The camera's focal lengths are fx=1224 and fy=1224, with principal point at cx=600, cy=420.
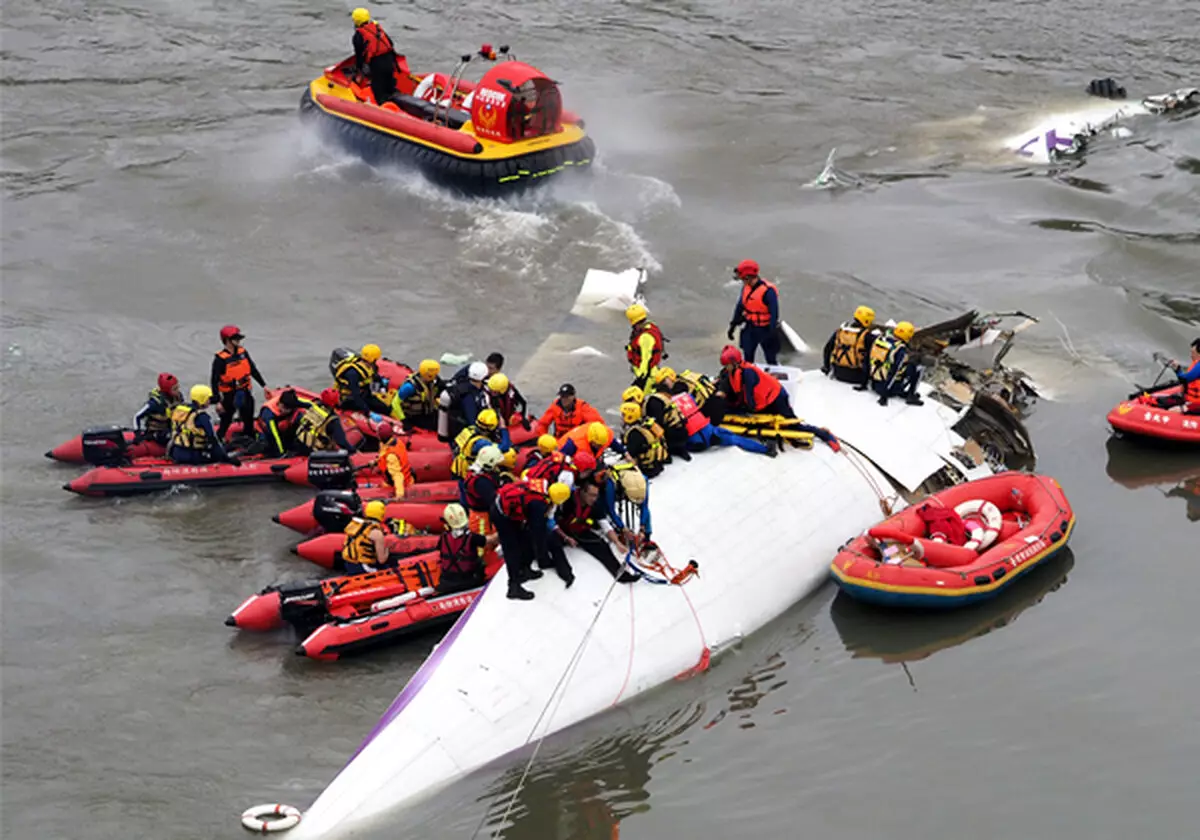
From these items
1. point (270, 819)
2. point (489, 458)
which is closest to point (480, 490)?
point (489, 458)

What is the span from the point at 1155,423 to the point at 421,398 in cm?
777

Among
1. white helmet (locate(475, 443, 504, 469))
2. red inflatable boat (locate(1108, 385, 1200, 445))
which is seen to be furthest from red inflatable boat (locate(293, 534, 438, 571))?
red inflatable boat (locate(1108, 385, 1200, 445))

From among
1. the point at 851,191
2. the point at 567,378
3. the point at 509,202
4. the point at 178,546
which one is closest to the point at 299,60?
the point at 509,202

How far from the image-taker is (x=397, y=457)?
11.6 metres

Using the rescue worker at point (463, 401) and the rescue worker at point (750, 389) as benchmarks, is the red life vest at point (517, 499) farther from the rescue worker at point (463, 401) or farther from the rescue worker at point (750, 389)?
the rescue worker at point (463, 401)

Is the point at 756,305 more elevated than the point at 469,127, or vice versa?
the point at 469,127

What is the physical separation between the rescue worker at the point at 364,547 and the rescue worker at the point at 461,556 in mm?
619

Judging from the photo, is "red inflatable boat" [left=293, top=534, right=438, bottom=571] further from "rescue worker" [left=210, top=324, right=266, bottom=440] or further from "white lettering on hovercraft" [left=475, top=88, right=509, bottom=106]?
"white lettering on hovercraft" [left=475, top=88, right=509, bottom=106]

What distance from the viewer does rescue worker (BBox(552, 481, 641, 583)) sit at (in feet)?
30.9

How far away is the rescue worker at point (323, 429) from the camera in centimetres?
1239

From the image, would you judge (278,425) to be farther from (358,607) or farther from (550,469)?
(550,469)

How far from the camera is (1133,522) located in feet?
39.6

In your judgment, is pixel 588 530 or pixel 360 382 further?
pixel 360 382

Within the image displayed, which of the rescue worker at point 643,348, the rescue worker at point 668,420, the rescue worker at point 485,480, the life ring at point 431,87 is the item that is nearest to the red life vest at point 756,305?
the rescue worker at point 643,348
